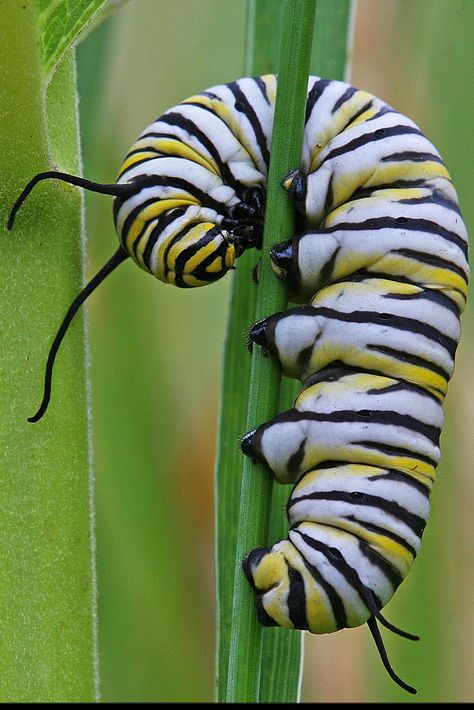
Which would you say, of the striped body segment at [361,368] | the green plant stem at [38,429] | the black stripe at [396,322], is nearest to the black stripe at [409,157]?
the striped body segment at [361,368]

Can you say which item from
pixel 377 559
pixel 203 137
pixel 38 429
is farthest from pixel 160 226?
pixel 377 559

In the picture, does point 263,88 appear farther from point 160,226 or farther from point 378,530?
point 378,530

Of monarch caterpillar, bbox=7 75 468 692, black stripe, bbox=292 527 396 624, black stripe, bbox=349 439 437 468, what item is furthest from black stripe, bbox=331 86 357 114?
black stripe, bbox=292 527 396 624

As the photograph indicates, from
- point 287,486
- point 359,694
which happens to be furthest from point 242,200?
point 359,694

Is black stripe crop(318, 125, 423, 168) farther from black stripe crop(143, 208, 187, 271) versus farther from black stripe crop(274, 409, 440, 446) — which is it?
black stripe crop(274, 409, 440, 446)

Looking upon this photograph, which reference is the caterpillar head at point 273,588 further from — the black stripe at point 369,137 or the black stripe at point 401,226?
the black stripe at point 369,137

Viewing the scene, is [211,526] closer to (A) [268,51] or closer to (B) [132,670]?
(B) [132,670]
